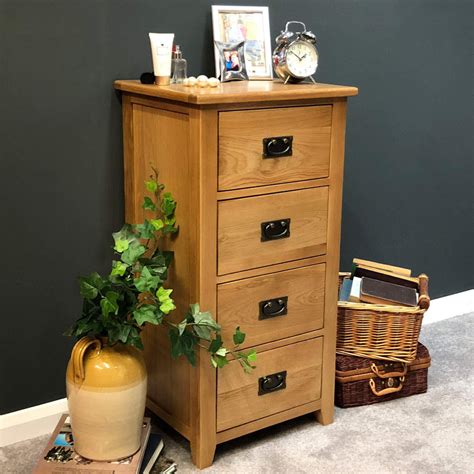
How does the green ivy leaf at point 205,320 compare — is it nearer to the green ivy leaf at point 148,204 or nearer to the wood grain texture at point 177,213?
the wood grain texture at point 177,213

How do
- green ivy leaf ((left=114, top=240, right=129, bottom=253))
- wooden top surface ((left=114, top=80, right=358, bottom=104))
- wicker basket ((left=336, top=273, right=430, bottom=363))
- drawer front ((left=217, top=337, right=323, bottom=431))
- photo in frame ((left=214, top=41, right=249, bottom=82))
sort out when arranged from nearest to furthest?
wooden top surface ((left=114, top=80, right=358, bottom=104)) → green ivy leaf ((left=114, top=240, right=129, bottom=253)) → drawer front ((left=217, top=337, right=323, bottom=431)) → photo in frame ((left=214, top=41, right=249, bottom=82)) → wicker basket ((left=336, top=273, right=430, bottom=363))

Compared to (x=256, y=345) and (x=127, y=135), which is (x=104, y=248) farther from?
(x=256, y=345)

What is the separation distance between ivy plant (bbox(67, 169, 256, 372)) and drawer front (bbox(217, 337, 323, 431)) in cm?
10

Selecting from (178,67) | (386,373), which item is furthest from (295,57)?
(386,373)

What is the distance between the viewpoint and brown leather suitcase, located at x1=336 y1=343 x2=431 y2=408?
2455 millimetres

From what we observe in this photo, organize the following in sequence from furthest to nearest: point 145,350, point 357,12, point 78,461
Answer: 1. point 357,12
2. point 145,350
3. point 78,461

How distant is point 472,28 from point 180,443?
6.22 ft

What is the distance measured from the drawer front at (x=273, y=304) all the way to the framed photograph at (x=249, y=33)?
0.61m

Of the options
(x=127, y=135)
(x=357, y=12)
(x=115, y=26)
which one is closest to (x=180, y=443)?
(x=127, y=135)

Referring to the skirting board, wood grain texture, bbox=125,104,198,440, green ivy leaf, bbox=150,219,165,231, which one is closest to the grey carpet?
the skirting board

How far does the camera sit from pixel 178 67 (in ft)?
7.17

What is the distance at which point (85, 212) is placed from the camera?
223cm

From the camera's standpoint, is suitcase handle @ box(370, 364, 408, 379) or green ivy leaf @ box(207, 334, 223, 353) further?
suitcase handle @ box(370, 364, 408, 379)

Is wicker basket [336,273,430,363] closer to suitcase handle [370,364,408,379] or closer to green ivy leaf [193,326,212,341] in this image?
suitcase handle [370,364,408,379]
